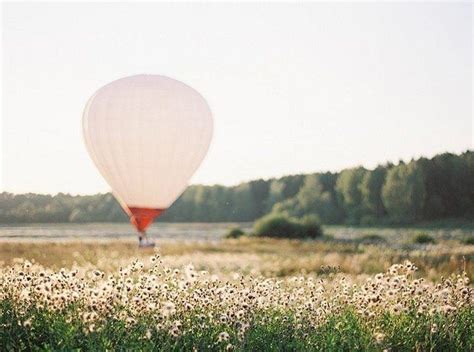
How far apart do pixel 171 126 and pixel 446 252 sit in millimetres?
16639

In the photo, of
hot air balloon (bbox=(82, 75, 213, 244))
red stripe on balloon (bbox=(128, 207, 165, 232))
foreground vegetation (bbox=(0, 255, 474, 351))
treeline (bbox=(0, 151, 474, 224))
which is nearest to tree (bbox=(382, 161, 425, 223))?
treeline (bbox=(0, 151, 474, 224))

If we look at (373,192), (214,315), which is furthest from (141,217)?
(373,192)

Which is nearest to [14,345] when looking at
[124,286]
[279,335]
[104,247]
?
[124,286]

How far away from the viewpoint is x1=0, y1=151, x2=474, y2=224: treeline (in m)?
82.1

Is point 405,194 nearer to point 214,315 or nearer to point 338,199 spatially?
point 338,199

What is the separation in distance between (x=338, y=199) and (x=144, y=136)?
76857 millimetres

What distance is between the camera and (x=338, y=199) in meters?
94.7

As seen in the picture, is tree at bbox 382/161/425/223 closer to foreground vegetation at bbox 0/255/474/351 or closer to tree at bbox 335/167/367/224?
tree at bbox 335/167/367/224

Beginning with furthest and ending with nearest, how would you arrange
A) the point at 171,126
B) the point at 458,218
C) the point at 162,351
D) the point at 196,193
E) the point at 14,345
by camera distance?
1. the point at 196,193
2. the point at 458,218
3. the point at 171,126
4. the point at 14,345
5. the point at 162,351

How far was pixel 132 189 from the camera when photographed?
779 inches

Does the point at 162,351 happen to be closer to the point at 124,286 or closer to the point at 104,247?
the point at 124,286

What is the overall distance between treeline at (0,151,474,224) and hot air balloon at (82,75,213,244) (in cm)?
4550

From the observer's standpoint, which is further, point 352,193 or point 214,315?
point 352,193

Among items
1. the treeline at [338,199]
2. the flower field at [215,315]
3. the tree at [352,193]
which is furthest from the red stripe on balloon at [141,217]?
the tree at [352,193]
